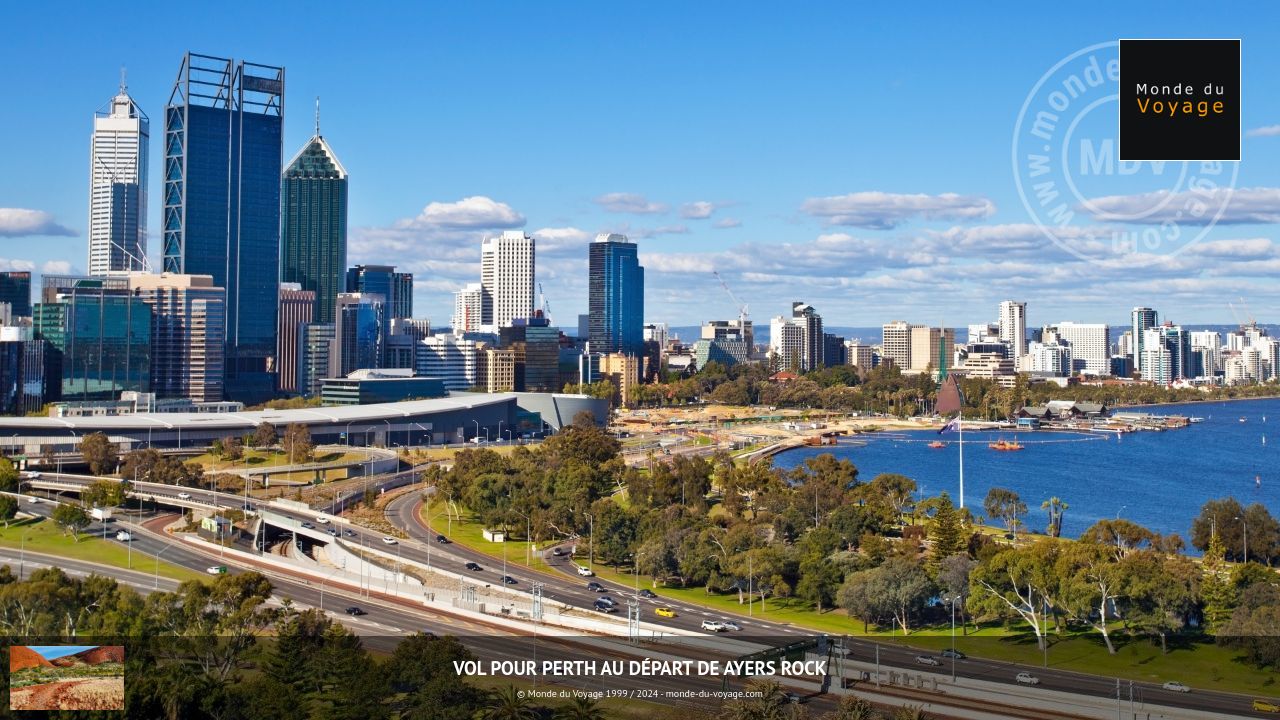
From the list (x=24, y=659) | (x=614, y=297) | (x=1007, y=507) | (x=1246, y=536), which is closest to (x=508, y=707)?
(x=24, y=659)

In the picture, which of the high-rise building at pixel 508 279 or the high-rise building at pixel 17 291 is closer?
the high-rise building at pixel 17 291

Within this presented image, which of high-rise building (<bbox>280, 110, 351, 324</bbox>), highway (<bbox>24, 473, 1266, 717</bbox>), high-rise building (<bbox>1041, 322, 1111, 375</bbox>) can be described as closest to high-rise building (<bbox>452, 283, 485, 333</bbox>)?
high-rise building (<bbox>280, 110, 351, 324</bbox>)

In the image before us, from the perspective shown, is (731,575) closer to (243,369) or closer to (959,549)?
(959,549)

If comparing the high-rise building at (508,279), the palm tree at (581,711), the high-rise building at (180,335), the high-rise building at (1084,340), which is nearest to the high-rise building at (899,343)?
the high-rise building at (1084,340)

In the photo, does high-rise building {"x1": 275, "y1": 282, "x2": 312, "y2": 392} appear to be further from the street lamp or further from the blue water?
the street lamp

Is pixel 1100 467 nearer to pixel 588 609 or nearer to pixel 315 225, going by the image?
pixel 588 609

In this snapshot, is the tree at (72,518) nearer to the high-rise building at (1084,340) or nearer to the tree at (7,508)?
the tree at (7,508)
